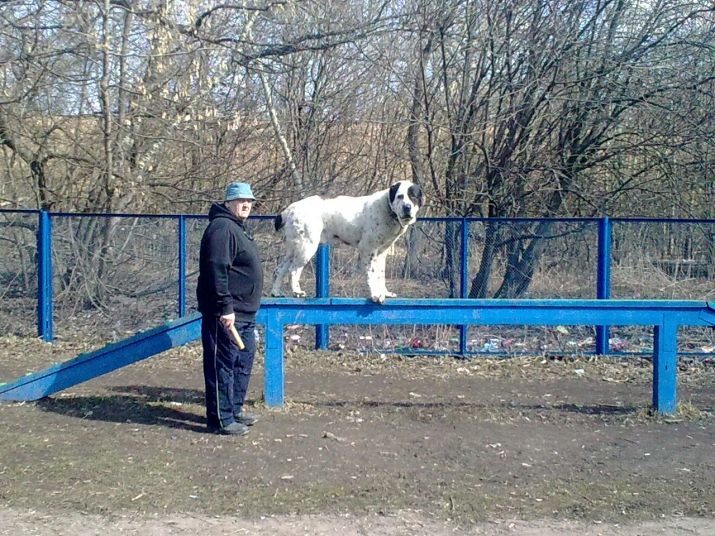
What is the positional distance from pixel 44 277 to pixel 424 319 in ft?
22.6

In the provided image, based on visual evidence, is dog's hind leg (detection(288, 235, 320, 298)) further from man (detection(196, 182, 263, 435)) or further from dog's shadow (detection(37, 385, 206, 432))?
dog's shadow (detection(37, 385, 206, 432))

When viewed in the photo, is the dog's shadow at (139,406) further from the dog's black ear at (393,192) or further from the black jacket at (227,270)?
the dog's black ear at (393,192)

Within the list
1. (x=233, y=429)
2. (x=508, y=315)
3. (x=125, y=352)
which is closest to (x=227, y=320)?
(x=233, y=429)

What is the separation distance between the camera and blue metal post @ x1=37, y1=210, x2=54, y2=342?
12.3 meters

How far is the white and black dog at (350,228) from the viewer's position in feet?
26.3

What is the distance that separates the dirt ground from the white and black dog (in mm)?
1442

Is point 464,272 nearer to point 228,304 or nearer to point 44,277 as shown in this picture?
point 228,304

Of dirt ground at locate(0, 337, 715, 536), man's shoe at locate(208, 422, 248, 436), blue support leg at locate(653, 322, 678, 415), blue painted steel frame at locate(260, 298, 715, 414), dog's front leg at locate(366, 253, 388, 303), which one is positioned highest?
dog's front leg at locate(366, 253, 388, 303)

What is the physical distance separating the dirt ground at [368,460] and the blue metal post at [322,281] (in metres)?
1.70

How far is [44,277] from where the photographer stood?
40.3 ft

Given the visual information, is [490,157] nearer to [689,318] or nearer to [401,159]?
[401,159]

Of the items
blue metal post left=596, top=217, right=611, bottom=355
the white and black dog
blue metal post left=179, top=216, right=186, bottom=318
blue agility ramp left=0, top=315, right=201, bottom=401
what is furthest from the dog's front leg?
blue metal post left=179, top=216, right=186, bottom=318

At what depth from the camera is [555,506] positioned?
557 centimetres

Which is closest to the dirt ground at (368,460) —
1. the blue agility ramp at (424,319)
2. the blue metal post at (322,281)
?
the blue agility ramp at (424,319)
